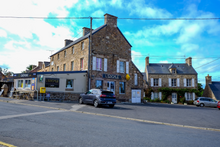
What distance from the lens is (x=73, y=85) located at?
20.2 meters

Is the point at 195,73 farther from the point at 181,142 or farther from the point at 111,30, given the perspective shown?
the point at 181,142

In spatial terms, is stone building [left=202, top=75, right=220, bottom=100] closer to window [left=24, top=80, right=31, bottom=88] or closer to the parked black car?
the parked black car

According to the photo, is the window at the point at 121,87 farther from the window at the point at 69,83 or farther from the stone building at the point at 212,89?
the stone building at the point at 212,89

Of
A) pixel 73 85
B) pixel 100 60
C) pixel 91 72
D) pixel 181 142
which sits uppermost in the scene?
pixel 100 60

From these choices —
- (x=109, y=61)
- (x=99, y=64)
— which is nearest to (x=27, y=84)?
(x=99, y=64)

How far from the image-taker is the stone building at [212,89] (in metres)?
35.0

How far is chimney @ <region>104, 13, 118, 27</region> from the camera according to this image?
23.0 m

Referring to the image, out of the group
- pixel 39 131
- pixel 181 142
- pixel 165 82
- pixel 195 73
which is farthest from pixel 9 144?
pixel 195 73

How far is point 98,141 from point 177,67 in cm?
3793

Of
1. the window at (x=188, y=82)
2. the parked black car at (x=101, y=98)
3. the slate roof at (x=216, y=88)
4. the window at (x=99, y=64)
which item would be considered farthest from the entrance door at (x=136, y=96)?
the slate roof at (x=216, y=88)

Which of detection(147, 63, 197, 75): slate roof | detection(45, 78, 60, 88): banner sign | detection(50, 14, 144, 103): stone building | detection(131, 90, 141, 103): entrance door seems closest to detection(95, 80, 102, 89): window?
detection(50, 14, 144, 103): stone building

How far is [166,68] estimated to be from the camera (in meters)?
39.0

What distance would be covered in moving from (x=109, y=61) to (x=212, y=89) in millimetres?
27259

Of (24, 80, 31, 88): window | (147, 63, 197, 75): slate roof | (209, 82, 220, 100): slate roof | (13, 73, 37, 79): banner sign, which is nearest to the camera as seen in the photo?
(13, 73, 37, 79): banner sign
